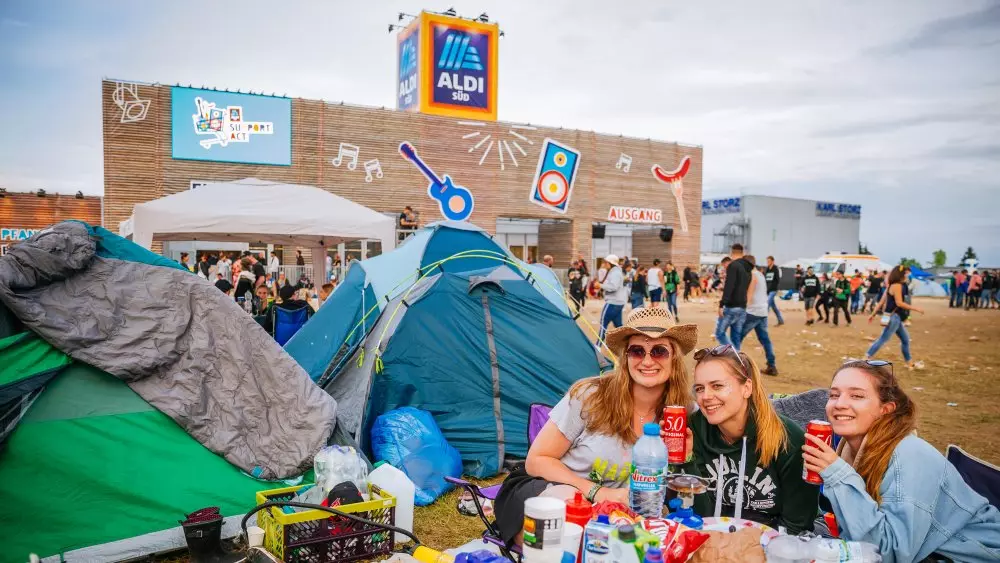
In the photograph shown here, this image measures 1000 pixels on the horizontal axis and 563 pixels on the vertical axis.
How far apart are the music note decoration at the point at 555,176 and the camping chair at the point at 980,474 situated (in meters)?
26.9

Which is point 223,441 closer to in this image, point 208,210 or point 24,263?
point 24,263

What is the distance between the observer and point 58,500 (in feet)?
11.9

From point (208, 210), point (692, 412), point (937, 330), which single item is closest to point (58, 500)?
point (692, 412)

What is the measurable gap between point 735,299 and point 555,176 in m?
20.9

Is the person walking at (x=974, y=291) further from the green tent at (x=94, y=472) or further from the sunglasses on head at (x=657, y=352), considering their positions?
the green tent at (x=94, y=472)

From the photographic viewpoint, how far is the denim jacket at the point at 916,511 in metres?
2.26

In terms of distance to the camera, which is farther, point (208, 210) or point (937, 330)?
point (937, 330)

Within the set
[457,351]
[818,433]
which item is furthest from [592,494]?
[457,351]

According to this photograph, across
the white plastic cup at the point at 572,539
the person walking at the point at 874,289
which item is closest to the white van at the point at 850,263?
the person walking at the point at 874,289

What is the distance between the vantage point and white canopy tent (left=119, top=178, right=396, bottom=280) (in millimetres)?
8812

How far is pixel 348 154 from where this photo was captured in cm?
2581

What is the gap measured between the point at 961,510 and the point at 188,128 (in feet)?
82.9

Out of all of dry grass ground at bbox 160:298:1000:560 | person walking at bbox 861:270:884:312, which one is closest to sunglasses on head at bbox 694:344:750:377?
dry grass ground at bbox 160:298:1000:560

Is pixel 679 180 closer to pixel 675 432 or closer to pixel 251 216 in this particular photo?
pixel 251 216
